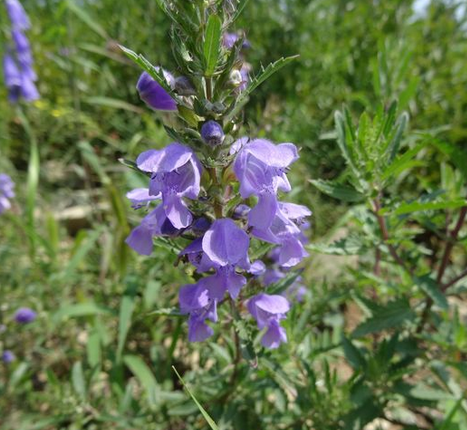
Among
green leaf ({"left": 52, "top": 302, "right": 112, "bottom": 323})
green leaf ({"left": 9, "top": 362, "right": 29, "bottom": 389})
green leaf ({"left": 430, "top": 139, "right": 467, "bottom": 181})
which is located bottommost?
green leaf ({"left": 9, "top": 362, "right": 29, "bottom": 389})

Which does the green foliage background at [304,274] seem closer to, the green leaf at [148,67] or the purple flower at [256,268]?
the purple flower at [256,268]

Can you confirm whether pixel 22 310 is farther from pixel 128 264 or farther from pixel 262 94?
pixel 262 94

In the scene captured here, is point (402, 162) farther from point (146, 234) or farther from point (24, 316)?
point (24, 316)

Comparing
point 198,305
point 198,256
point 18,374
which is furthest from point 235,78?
point 18,374

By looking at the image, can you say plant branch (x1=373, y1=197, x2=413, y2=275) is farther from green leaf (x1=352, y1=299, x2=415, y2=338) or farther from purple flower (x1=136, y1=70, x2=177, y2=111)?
purple flower (x1=136, y1=70, x2=177, y2=111)

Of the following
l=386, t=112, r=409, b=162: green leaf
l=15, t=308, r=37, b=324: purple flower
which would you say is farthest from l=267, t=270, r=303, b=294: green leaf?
l=15, t=308, r=37, b=324: purple flower
